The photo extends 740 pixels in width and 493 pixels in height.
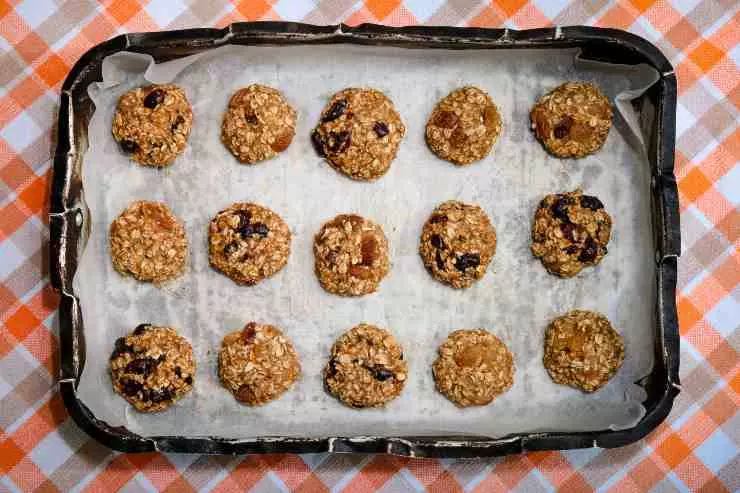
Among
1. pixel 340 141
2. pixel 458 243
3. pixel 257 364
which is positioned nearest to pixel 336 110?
pixel 340 141

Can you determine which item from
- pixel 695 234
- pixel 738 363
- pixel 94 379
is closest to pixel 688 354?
pixel 738 363

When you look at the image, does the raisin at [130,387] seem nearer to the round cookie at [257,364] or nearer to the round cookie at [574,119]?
the round cookie at [257,364]

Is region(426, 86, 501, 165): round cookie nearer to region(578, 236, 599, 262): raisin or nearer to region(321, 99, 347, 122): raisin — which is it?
region(321, 99, 347, 122): raisin

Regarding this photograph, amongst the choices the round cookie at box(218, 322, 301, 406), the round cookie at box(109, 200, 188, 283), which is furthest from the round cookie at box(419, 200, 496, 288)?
the round cookie at box(109, 200, 188, 283)

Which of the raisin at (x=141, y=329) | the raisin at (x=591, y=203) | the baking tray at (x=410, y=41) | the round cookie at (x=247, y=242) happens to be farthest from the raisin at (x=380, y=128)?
the raisin at (x=141, y=329)

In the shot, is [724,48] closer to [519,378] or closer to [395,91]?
[395,91]
